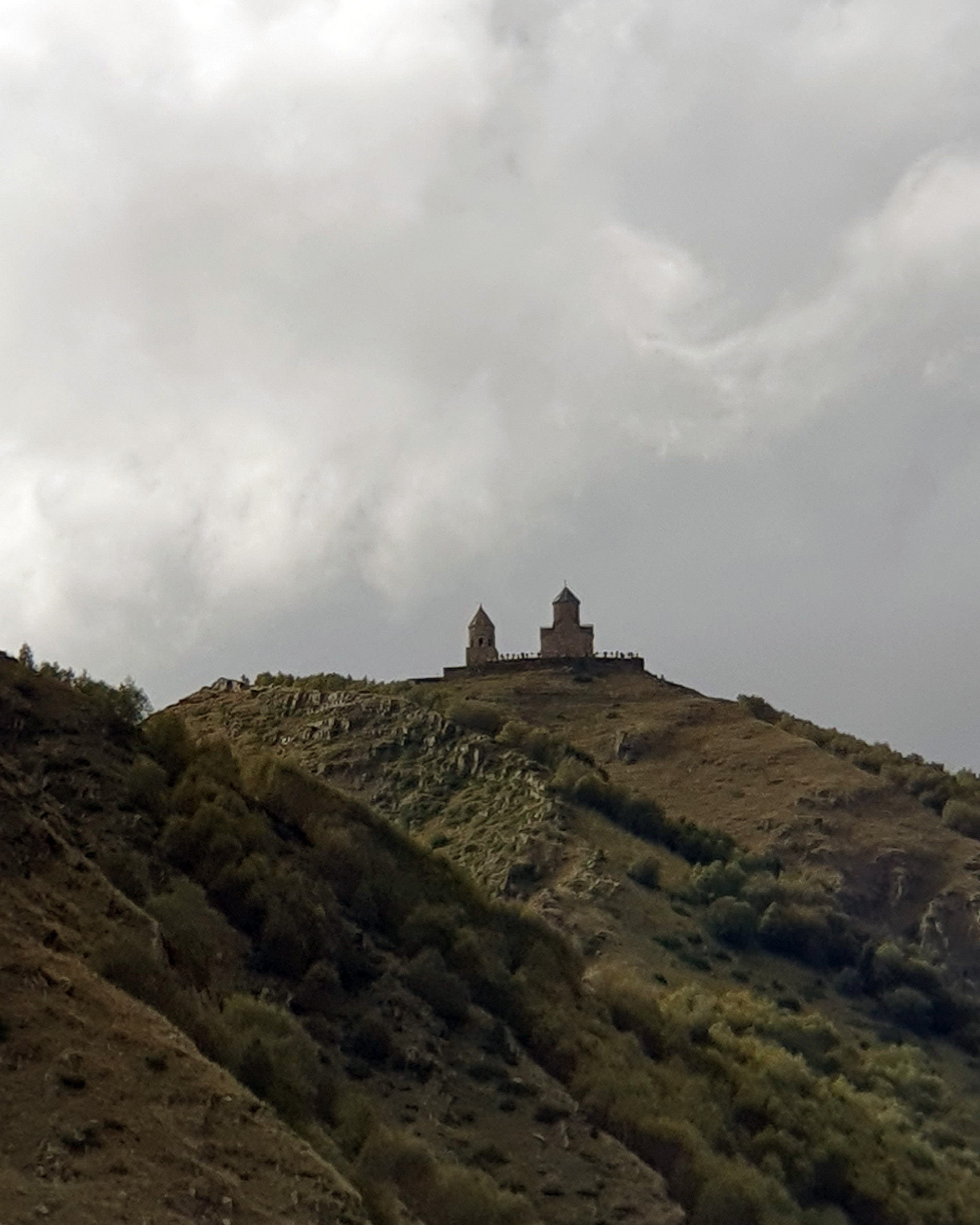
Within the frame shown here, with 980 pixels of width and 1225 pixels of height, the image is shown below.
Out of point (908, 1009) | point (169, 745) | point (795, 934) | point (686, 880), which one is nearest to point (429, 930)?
point (169, 745)

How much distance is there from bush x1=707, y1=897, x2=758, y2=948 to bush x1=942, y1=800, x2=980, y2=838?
20508 mm

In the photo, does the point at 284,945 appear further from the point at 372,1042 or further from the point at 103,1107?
the point at 103,1107

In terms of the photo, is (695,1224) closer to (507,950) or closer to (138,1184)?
(507,950)

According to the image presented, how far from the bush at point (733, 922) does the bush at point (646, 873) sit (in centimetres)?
215

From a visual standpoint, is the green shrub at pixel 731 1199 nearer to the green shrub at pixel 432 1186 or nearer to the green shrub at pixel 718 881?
the green shrub at pixel 432 1186

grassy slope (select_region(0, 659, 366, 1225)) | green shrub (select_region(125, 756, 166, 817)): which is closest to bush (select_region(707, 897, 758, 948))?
green shrub (select_region(125, 756, 166, 817))

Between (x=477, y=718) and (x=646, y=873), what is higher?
(x=477, y=718)

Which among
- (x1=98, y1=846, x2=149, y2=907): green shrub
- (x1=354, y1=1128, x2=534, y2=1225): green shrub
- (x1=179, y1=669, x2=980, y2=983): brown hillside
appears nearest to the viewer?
(x1=354, y1=1128, x2=534, y2=1225): green shrub

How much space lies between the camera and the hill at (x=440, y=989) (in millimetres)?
18891

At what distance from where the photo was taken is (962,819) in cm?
7950

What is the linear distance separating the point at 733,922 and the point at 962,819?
23.3m

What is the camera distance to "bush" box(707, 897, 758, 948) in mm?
59969

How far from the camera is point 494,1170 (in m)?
26.7

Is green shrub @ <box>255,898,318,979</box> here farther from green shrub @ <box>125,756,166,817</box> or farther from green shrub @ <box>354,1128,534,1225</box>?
green shrub @ <box>354,1128,534,1225</box>
